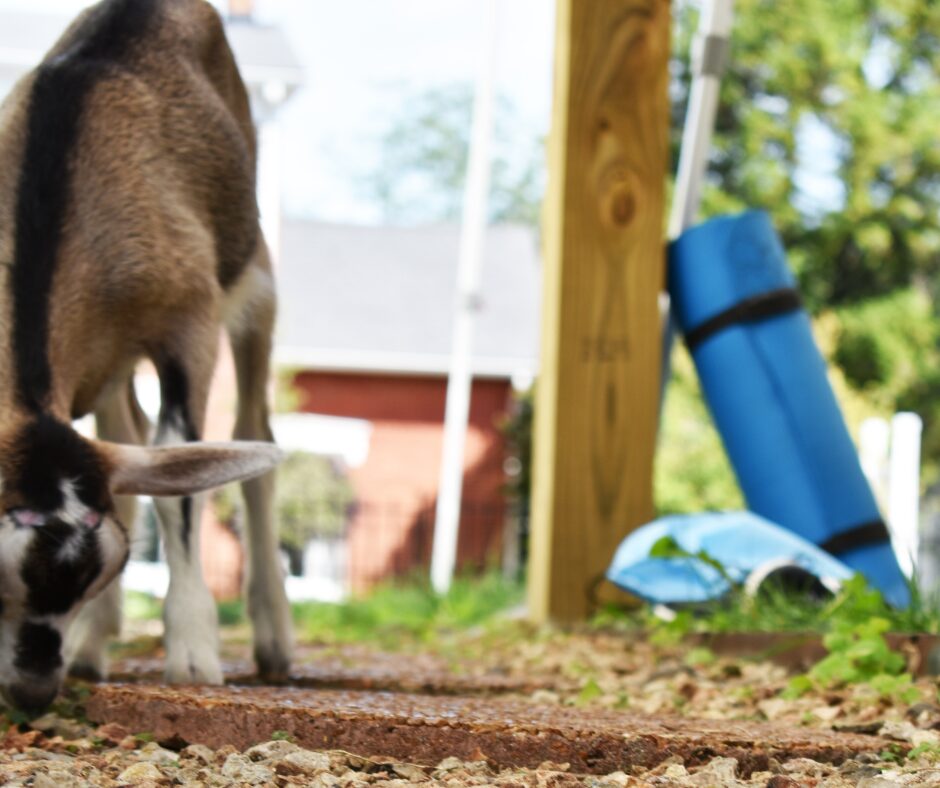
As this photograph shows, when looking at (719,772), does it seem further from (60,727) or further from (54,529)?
(54,529)

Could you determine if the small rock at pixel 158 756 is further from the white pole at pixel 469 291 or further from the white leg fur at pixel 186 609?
the white pole at pixel 469 291

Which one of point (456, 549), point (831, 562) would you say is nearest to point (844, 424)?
point (831, 562)

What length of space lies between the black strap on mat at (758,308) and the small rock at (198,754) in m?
4.14

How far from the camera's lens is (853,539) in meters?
6.55

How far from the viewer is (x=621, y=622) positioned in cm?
657

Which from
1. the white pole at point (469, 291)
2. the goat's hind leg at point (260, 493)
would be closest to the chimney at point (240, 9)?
the white pole at point (469, 291)

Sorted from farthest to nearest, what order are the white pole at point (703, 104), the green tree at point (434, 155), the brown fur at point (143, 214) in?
the green tree at point (434, 155) < the white pole at point (703, 104) < the brown fur at point (143, 214)

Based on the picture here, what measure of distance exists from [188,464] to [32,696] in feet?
2.18

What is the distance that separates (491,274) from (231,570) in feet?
37.1

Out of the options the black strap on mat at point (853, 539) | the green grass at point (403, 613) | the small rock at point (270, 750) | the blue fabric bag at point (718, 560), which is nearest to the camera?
the small rock at point (270, 750)

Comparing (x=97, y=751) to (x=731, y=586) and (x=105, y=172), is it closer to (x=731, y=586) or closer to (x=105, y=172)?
(x=105, y=172)

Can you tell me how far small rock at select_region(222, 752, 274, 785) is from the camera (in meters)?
2.79

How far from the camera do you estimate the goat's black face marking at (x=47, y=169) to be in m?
3.81

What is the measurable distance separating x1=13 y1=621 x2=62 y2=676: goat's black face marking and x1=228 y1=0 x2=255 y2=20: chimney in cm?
2168
